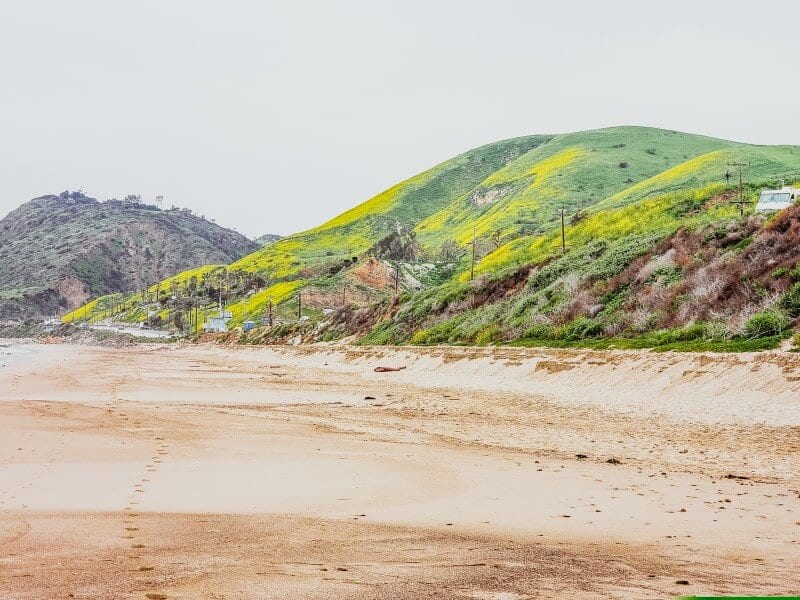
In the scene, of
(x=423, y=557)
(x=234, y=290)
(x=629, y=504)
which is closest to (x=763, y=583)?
(x=423, y=557)

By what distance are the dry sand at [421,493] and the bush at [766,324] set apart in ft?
8.34

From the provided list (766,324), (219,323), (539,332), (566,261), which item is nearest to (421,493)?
(766,324)

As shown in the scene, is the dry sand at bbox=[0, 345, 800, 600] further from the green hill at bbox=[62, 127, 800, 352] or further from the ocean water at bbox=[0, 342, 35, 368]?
the ocean water at bbox=[0, 342, 35, 368]

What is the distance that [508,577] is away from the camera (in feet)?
18.8

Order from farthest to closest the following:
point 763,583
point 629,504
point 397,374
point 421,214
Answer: point 421,214 → point 397,374 → point 629,504 → point 763,583

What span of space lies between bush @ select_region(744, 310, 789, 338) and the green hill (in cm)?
9

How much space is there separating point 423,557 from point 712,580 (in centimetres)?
217

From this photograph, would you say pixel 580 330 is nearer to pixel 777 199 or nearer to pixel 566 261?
pixel 566 261

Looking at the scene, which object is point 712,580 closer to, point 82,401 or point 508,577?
point 508,577

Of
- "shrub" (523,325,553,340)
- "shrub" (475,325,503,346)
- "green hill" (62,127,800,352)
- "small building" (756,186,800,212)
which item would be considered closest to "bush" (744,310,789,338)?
"green hill" (62,127,800,352)

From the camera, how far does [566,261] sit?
149ft

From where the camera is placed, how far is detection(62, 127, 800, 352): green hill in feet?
95.9

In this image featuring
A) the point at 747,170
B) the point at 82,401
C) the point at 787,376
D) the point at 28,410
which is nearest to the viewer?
the point at 787,376

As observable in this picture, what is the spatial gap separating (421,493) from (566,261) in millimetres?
37138
